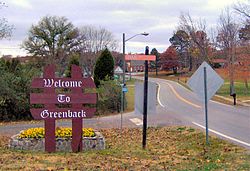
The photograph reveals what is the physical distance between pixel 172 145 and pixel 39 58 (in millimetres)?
52627

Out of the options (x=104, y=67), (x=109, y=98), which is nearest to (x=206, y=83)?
(x=109, y=98)

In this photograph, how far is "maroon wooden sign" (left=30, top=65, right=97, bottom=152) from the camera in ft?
35.2

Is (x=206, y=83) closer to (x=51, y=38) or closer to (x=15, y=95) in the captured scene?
(x=15, y=95)

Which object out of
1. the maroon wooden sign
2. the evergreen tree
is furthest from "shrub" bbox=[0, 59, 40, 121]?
the maroon wooden sign

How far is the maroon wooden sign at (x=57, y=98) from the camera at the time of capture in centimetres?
1072

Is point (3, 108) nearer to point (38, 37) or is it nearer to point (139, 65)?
point (38, 37)

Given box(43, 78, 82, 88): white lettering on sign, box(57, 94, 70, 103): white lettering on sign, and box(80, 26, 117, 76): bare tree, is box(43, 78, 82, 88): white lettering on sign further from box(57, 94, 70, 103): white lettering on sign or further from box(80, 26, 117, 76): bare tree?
box(80, 26, 117, 76): bare tree

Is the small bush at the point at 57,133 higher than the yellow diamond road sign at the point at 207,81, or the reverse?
the yellow diamond road sign at the point at 207,81

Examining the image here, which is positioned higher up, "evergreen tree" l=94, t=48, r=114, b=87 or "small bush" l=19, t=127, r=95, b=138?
"evergreen tree" l=94, t=48, r=114, b=87

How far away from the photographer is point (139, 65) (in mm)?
136875

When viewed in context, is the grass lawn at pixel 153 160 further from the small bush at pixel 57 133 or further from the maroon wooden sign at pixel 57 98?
the small bush at pixel 57 133

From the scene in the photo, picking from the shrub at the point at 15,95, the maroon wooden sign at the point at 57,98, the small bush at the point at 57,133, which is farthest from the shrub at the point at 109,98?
the maroon wooden sign at the point at 57,98

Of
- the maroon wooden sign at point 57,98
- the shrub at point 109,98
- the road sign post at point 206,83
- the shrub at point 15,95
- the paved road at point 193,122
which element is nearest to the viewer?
the maroon wooden sign at point 57,98

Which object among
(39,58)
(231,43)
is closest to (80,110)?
(231,43)
